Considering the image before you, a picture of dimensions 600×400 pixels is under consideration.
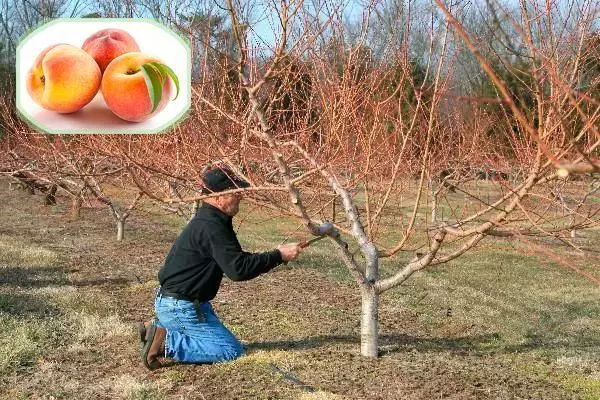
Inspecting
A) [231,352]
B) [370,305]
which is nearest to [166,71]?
[231,352]

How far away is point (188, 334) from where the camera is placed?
421 centimetres

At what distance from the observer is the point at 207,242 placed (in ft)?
13.3

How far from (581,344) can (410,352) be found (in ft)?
5.01

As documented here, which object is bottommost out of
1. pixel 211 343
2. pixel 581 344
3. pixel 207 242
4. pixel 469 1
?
pixel 581 344

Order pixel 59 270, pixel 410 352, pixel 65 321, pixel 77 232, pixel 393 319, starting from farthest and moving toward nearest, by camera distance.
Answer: pixel 77 232, pixel 59 270, pixel 393 319, pixel 65 321, pixel 410 352

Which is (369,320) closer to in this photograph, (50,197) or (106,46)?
(106,46)

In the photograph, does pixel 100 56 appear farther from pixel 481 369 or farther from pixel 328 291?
pixel 481 369

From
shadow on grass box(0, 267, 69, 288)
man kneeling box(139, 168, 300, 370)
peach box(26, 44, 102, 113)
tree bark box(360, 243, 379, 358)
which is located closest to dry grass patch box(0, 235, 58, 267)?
shadow on grass box(0, 267, 69, 288)

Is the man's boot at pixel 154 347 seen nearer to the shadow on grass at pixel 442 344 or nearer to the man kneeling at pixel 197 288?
the man kneeling at pixel 197 288

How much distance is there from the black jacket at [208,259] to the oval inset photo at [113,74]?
1.70 m

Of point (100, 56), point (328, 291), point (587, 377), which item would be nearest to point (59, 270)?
point (100, 56)

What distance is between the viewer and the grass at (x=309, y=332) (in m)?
3.83

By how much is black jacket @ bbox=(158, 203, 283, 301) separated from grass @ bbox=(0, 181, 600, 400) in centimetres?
48

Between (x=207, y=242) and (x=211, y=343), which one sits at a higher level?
(x=207, y=242)
